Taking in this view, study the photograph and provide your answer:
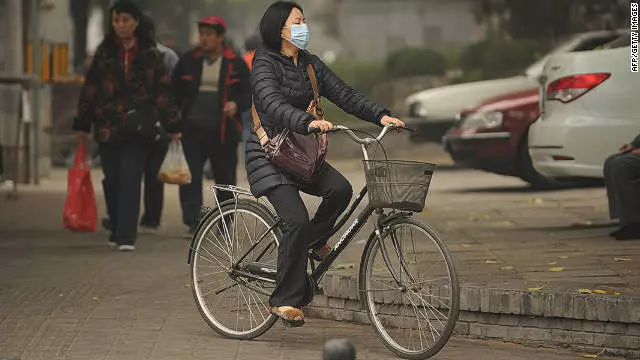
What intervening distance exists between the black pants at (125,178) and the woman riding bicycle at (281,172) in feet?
14.6

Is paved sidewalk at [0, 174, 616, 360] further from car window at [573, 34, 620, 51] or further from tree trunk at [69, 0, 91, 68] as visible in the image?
tree trunk at [69, 0, 91, 68]

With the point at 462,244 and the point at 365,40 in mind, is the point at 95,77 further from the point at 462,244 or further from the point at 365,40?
the point at 365,40

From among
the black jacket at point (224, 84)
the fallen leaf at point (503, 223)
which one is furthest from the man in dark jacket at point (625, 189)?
the black jacket at point (224, 84)

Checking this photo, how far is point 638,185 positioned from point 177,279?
10.9 feet

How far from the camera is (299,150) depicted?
8391 millimetres

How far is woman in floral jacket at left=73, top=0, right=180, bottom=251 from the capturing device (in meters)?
12.8

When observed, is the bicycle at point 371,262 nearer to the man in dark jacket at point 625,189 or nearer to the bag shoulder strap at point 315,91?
the bag shoulder strap at point 315,91

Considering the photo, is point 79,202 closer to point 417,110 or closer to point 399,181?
point 399,181

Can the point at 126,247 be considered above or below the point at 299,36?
below

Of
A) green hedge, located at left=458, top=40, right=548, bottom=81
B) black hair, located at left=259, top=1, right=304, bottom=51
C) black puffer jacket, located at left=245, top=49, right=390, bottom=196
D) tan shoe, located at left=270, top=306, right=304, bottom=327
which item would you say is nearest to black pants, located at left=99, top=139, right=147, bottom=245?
black puffer jacket, located at left=245, top=49, right=390, bottom=196

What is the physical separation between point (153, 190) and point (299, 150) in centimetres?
640

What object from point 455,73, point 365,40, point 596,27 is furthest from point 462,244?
point 365,40

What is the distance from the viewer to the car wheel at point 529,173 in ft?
61.0

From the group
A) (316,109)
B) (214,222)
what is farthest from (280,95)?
(214,222)
